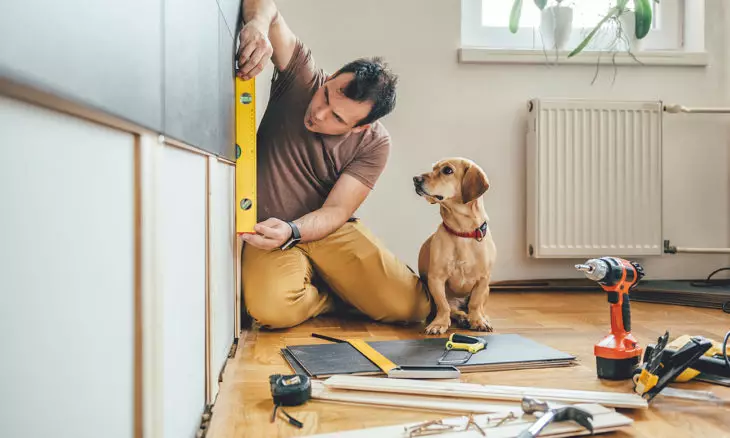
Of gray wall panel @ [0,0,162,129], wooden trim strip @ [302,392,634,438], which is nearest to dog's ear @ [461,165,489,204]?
wooden trim strip @ [302,392,634,438]

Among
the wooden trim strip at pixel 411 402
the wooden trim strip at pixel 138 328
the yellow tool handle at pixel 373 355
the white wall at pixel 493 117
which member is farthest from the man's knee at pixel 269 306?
the wooden trim strip at pixel 138 328

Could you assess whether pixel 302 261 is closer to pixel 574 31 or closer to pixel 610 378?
pixel 610 378

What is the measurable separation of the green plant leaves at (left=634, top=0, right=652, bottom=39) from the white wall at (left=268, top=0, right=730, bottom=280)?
0.20m

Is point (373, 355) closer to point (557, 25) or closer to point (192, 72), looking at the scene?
point (192, 72)

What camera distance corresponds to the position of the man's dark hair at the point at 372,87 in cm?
184

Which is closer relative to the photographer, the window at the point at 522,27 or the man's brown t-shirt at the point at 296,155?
the man's brown t-shirt at the point at 296,155

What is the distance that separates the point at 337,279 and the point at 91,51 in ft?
5.35

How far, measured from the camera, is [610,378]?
134 centimetres

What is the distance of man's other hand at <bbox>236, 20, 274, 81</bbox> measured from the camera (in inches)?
→ 61.2

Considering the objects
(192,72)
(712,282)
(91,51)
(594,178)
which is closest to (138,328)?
(91,51)

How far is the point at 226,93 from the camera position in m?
1.37

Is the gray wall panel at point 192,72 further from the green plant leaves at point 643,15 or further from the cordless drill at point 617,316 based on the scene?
the green plant leaves at point 643,15

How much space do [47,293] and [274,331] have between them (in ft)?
4.87

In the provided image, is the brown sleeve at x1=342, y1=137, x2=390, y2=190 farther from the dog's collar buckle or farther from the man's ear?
the dog's collar buckle
